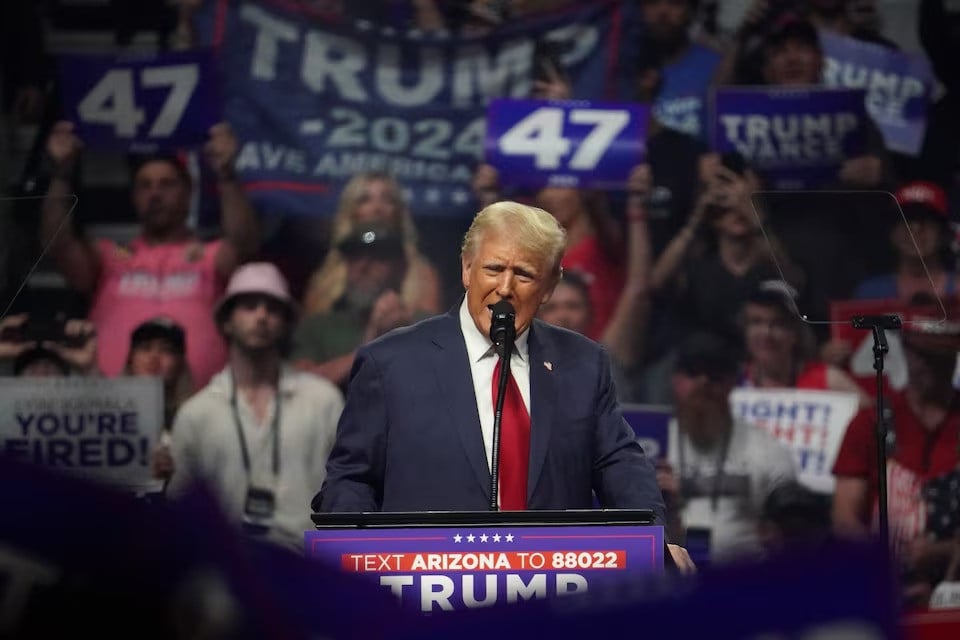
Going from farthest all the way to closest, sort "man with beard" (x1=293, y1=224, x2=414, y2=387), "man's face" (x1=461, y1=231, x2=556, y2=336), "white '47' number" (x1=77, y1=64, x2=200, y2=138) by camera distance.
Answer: "white '47' number" (x1=77, y1=64, x2=200, y2=138) < "man with beard" (x1=293, y1=224, x2=414, y2=387) < "man's face" (x1=461, y1=231, x2=556, y2=336)

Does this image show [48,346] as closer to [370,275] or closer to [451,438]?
[370,275]

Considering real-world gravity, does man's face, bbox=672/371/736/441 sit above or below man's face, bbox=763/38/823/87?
below

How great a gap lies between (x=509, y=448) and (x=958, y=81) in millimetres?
4401

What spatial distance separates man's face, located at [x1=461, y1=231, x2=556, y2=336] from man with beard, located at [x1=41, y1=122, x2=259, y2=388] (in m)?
3.41

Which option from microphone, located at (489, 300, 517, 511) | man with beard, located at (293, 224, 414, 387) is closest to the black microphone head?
microphone, located at (489, 300, 517, 511)

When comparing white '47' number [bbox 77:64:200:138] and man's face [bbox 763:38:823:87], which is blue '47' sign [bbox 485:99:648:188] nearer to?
man's face [bbox 763:38:823:87]

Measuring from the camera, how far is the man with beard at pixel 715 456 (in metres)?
6.32

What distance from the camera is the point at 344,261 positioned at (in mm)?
6441

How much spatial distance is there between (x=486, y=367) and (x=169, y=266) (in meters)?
3.57

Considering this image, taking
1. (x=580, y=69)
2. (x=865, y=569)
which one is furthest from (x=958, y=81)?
(x=865, y=569)

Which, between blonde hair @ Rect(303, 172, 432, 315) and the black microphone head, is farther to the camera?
blonde hair @ Rect(303, 172, 432, 315)

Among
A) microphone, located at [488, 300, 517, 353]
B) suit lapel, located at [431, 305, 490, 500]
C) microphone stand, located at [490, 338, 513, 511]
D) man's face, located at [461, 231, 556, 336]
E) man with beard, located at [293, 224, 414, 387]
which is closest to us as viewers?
microphone stand, located at [490, 338, 513, 511]

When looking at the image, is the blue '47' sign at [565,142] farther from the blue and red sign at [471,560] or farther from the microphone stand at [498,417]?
the blue and red sign at [471,560]

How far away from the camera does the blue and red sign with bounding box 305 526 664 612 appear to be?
2242 millimetres
